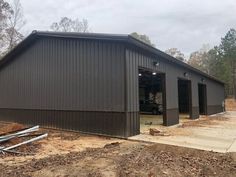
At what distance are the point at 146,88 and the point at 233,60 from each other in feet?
96.2

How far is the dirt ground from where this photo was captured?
23.3 feet

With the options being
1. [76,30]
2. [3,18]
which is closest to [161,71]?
[3,18]

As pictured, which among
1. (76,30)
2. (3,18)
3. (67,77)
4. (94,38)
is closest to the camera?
(94,38)

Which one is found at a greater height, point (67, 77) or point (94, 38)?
point (94, 38)

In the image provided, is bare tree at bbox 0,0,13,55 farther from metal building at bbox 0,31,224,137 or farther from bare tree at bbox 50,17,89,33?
metal building at bbox 0,31,224,137

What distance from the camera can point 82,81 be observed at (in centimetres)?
1370

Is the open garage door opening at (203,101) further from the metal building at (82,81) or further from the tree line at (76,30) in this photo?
the tree line at (76,30)

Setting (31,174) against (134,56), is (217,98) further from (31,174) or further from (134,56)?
(31,174)

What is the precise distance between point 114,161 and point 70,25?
45.5m

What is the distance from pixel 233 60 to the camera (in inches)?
2229

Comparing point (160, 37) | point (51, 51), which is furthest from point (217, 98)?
point (160, 37)

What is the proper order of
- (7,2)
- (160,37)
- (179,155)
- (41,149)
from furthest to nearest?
(160,37) → (7,2) → (41,149) → (179,155)

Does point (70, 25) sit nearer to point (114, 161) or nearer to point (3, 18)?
point (3, 18)

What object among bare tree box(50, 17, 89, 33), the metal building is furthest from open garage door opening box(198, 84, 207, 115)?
bare tree box(50, 17, 89, 33)
